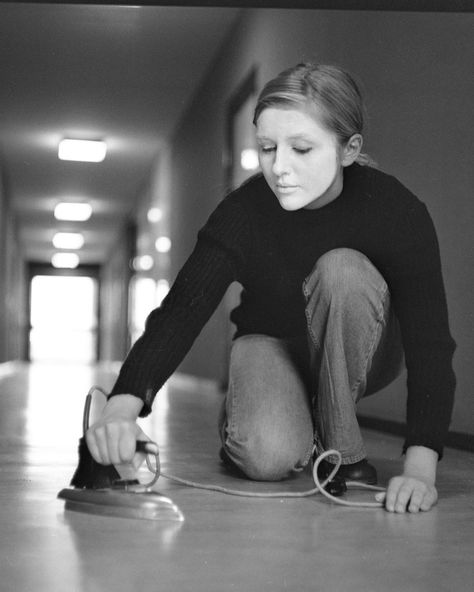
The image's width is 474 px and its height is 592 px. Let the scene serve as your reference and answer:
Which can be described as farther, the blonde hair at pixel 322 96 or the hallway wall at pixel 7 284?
the hallway wall at pixel 7 284

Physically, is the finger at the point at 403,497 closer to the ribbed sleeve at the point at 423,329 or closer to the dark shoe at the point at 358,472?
the ribbed sleeve at the point at 423,329

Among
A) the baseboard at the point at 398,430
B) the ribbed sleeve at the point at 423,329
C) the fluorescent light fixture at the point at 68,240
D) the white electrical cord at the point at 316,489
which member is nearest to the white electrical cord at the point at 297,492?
the white electrical cord at the point at 316,489

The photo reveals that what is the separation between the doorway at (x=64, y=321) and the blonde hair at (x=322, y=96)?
9.54 metres

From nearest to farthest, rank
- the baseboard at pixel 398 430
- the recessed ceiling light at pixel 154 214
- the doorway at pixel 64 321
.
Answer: the baseboard at pixel 398 430 < the recessed ceiling light at pixel 154 214 < the doorway at pixel 64 321

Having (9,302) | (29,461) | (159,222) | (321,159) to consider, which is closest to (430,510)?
(321,159)

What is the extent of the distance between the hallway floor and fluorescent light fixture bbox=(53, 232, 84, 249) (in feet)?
33.8

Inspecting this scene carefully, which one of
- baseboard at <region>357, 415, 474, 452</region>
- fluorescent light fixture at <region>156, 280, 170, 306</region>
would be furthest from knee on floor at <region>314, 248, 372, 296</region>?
fluorescent light fixture at <region>156, 280, 170, 306</region>

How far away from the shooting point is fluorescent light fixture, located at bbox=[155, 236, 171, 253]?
4.66 metres

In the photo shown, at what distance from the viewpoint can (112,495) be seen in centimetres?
114

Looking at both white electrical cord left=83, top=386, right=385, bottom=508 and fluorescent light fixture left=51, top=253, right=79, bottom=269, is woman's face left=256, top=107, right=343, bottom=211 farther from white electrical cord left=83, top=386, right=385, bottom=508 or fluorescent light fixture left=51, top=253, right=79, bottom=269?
fluorescent light fixture left=51, top=253, right=79, bottom=269

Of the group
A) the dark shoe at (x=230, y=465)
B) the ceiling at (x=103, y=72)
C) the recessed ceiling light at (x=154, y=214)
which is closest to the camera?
the dark shoe at (x=230, y=465)

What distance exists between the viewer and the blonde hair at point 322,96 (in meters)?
1.25

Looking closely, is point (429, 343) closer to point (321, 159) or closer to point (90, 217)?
point (321, 159)

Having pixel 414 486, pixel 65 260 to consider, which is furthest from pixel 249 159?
pixel 65 260
